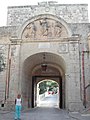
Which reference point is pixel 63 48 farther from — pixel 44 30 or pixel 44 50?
pixel 44 30

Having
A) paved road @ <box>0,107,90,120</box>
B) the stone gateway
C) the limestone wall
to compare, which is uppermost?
the limestone wall

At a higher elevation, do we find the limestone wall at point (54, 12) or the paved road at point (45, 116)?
the limestone wall at point (54, 12)

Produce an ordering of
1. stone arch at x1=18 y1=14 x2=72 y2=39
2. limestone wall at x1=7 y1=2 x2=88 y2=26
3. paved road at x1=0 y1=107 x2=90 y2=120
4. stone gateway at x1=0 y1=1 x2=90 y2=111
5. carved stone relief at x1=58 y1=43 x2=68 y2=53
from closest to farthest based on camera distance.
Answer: paved road at x1=0 y1=107 x2=90 y2=120
stone gateway at x1=0 y1=1 x2=90 y2=111
carved stone relief at x1=58 y1=43 x2=68 y2=53
stone arch at x1=18 y1=14 x2=72 y2=39
limestone wall at x1=7 y1=2 x2=88 y2=26

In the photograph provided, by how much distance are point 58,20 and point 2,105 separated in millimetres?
6242

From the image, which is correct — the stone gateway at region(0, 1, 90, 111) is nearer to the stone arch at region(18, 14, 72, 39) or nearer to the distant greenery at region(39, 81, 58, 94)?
the stone arch at region(18, 14, 72, 39)

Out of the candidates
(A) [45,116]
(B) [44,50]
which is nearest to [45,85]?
(B) [44,50]

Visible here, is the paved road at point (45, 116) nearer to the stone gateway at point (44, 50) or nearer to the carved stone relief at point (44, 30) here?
the stone gateway at point (44, 50)

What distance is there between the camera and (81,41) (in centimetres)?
1286

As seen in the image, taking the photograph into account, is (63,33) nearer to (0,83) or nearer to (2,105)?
(0,83)

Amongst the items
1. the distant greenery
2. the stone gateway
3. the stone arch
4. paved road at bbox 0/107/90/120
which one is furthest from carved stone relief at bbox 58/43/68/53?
the distant greenery

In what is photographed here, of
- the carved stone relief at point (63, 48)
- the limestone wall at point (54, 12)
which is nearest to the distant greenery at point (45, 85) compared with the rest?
the limestone wall at point (54, 12)

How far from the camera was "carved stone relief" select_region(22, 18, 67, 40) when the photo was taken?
42.5 ft

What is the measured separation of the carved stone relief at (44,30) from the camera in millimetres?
12953

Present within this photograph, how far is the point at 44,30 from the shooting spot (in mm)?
12977
